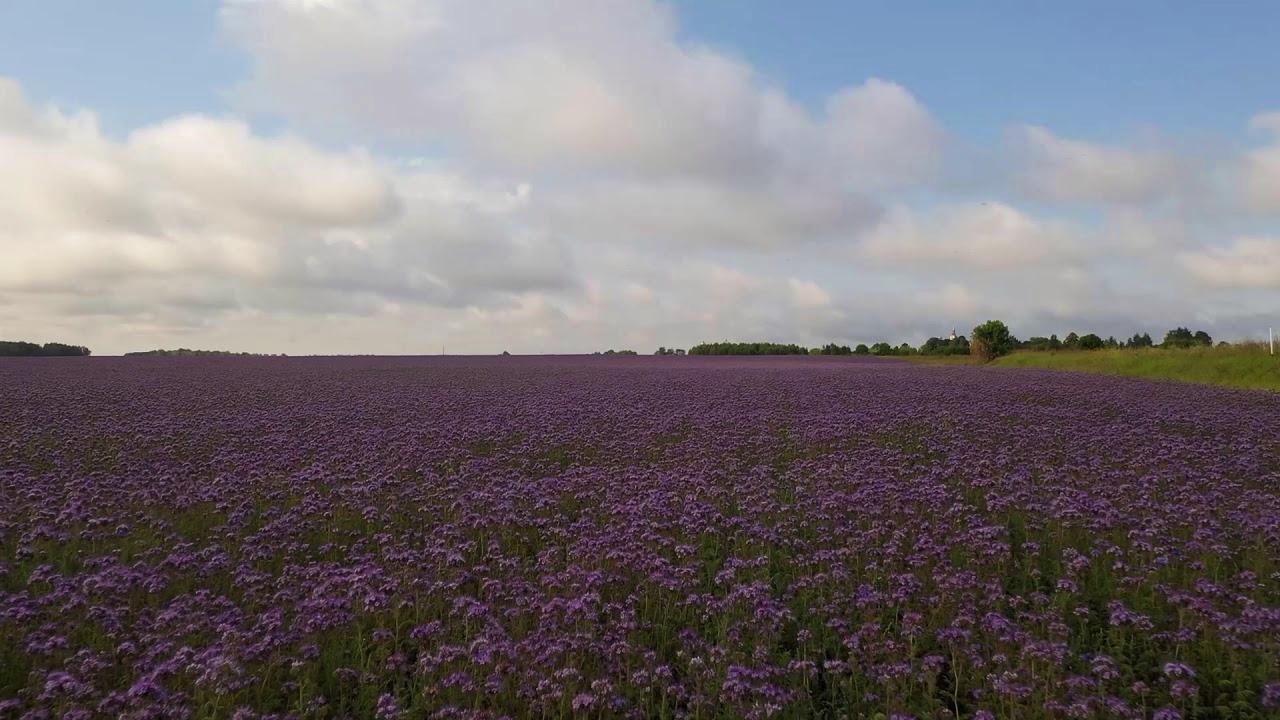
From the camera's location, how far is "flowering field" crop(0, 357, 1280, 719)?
420 centimetres

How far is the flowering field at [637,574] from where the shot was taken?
4.20 metres

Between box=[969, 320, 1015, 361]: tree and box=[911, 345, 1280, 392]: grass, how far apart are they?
10.2m

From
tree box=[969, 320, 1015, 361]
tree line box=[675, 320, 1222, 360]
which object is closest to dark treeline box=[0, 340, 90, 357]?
tree line box=[675, 320, 1222, 360]

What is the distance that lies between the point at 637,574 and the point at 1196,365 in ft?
112

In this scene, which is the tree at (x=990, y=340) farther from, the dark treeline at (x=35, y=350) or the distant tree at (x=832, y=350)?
the dark treeline at (x=35, y=350)

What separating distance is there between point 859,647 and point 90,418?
50.2 feet

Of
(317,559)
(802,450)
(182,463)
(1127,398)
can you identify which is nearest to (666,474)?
(802,450)

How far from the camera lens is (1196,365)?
30.1 meters

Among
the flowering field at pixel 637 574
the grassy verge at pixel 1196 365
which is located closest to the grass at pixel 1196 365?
the grassy verge at pixel 1196 365

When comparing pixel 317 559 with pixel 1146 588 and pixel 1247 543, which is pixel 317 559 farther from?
pixel 1247 543

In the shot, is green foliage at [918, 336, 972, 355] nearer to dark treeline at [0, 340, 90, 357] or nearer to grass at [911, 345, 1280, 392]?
grass at [911, 345, 1280, 392]

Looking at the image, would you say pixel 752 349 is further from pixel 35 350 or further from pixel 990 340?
pixel 35 350

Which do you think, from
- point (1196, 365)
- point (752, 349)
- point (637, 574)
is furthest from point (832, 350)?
point (637, 574)

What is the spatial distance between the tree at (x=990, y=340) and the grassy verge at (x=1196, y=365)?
1036 cm
